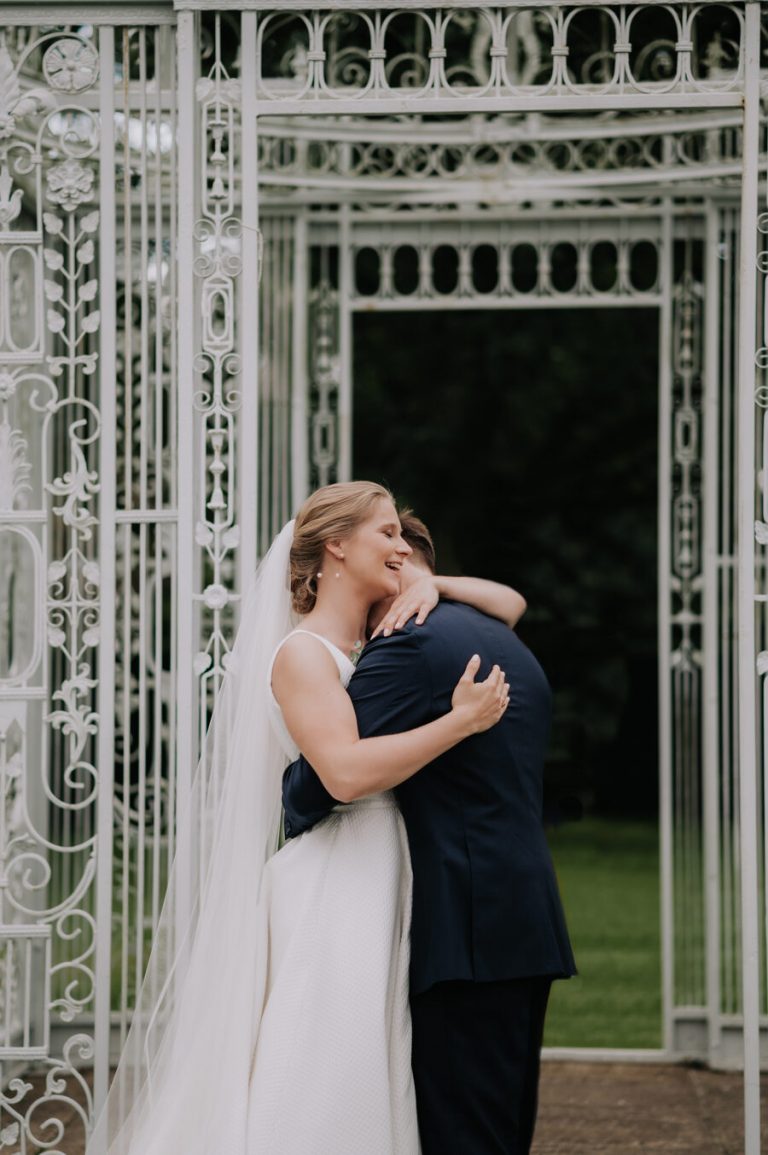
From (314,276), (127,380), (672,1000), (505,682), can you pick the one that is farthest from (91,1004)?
(314,276)

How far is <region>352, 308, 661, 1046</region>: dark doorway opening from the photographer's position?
14.4 meters

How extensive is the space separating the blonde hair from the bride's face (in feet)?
0.07

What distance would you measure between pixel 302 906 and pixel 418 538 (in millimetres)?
1003

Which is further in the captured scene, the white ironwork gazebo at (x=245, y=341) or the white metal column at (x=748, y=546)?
the white ironwork gazebo at (x=245, y=341)

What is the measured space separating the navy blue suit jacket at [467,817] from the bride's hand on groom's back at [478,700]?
8 cm

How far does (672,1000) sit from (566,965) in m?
3.13

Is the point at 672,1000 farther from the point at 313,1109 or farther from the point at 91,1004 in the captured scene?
the point at 313,1109

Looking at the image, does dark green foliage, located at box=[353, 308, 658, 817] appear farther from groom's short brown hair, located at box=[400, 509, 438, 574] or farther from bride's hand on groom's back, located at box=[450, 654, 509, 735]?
bride's hand on groom's back, located at box=[450, 654, 509, 735]

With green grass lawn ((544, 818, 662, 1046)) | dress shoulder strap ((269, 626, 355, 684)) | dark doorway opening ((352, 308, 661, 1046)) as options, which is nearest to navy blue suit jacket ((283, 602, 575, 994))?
dress shoulder strap ((269, 626, 355, 684))

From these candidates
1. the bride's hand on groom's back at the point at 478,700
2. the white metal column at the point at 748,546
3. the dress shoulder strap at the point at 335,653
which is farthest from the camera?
the white metal column at the point at 748,546

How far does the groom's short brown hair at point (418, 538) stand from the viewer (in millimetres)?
3689

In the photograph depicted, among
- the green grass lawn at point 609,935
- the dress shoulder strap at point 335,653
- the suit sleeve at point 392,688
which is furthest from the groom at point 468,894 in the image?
the green grass lawn at point 609,935

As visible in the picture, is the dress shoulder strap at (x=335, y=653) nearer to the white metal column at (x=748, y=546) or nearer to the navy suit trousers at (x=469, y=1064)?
the navy suit trousers at (x=469, y=1064)

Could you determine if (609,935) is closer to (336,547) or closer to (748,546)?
(748,546)
